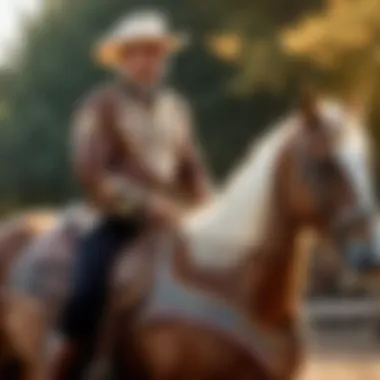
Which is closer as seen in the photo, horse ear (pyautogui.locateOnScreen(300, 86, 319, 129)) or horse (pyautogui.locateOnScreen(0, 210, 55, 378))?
horse ear (pyautogui.locateOnScreen(300, 86, 319, 129))

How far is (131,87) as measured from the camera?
2.08m

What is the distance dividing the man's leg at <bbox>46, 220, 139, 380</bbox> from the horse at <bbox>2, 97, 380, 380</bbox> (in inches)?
1.0

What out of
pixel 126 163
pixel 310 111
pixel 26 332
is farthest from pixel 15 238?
pixel 310 111

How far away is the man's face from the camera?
2.07 metres

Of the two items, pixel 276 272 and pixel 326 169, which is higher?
pixel 326 169

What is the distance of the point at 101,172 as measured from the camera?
6.49 feet

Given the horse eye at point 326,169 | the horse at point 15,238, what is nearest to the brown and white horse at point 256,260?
the horse eye at point 326,169

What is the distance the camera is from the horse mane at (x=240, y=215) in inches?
74.5

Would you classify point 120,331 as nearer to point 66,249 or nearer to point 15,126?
point 66,249

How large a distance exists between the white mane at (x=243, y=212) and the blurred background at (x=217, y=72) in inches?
12.8

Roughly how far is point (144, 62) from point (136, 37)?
0.05 meters

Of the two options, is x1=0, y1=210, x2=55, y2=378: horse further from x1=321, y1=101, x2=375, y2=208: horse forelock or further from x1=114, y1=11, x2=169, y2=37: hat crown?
x1=321, y1=101, x2=375, y2=208: horse forelock

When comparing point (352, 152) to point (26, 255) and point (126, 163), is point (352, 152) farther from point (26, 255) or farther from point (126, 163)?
point (26, 255)

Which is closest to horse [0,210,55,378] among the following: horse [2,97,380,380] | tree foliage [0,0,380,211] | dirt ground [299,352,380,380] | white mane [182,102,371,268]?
tree foliage [0,0,380,211]
